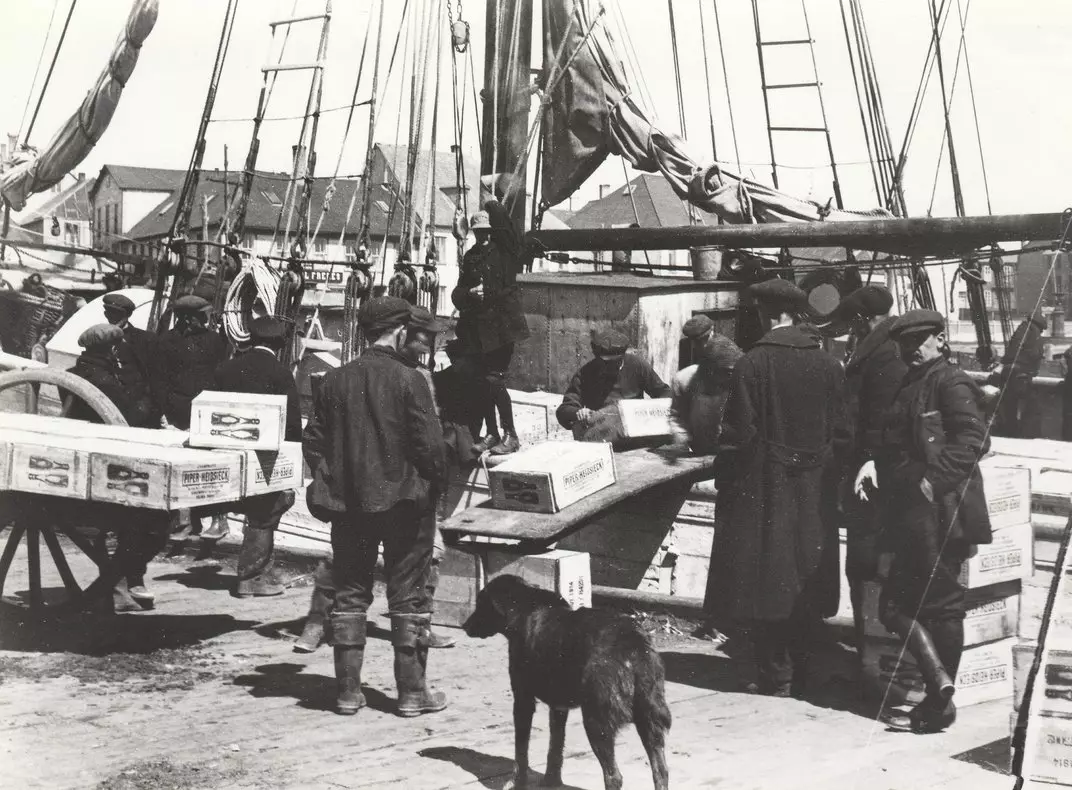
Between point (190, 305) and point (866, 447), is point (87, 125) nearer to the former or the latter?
point (190, 305)

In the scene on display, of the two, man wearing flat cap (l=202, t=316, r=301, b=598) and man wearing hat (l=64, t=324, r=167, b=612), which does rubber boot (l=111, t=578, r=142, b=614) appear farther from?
man wearing flat cap (l=202, t=316, r=301, b=598)

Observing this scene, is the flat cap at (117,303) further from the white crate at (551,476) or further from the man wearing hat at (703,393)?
the man wearing hat at (703,393)

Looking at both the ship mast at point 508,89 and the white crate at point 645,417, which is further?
the ship mast at point 508,89

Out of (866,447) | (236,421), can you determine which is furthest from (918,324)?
(236,421)

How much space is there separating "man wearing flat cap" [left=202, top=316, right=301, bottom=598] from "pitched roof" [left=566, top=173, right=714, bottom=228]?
2237 inches

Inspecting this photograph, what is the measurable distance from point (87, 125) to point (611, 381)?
8.79m

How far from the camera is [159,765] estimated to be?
513cm

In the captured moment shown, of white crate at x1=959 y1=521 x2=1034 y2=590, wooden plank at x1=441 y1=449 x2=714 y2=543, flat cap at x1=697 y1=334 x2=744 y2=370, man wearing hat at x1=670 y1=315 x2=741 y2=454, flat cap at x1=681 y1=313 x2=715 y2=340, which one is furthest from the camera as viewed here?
flat cap at x1=681 y1=313 x2=715 y2=340

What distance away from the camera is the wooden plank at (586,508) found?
635cm

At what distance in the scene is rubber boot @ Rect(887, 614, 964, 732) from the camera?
5.73 m

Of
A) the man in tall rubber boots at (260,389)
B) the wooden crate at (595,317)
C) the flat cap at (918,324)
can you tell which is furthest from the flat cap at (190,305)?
the flat cap at (918,324)

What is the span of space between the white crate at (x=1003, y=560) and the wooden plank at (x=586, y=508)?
6.39 ft

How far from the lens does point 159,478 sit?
644 cm

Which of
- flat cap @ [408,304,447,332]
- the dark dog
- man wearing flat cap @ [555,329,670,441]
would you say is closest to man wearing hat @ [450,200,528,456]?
man wearing flat cap @ [555,329,670,441]
